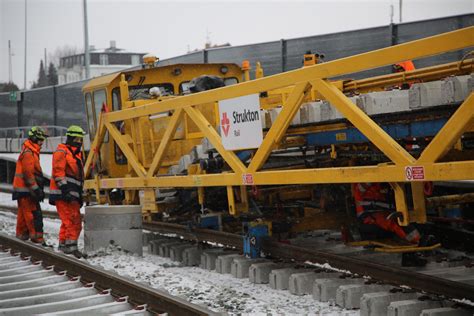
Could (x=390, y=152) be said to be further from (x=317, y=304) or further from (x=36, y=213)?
(x=36, y=213)

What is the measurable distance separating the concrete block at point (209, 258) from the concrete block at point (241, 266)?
2.09ft

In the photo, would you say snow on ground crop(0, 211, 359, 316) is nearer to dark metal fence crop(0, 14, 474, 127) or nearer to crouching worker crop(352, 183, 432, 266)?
crouching worker crop(352, 183, 432, 266)

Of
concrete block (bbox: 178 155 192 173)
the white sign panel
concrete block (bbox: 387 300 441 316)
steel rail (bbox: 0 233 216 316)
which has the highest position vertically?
the white sign panel

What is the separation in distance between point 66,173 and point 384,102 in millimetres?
5091

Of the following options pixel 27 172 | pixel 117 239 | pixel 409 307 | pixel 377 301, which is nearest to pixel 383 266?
pixel 377 301

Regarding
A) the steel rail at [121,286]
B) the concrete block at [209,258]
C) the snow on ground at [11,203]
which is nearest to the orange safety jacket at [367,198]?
the concrete block at [209,258]

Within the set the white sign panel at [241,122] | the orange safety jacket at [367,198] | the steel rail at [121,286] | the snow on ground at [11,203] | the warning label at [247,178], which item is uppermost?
the white sign panel at [241,122]

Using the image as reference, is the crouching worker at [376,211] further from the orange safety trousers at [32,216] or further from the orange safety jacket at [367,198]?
the orange safety trousers at [32,216]

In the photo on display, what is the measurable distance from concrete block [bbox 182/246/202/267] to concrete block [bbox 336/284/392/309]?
3.17 metres

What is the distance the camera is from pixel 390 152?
5594 millimetres

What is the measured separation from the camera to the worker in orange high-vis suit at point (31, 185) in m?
10.6

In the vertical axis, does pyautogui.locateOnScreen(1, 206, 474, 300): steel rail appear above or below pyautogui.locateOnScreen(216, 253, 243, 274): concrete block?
above

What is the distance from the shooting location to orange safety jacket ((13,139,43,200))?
10.6 metres

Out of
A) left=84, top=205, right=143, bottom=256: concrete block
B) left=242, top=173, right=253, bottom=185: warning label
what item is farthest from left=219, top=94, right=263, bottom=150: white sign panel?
left=84, top=205, right=143, bottom=256: concrete block
